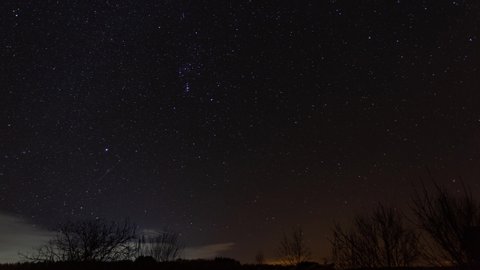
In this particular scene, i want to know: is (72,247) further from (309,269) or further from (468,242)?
(468,242)

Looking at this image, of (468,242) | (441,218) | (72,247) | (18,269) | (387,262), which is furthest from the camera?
(72,247)

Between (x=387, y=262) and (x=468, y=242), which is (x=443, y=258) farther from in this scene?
(x=387, y=262)

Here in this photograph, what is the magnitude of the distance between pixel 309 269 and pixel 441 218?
629 inches

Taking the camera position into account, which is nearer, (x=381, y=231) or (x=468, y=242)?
(x=468, y=242)

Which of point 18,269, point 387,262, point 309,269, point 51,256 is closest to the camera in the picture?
point 309,269

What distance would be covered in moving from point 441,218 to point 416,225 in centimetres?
49

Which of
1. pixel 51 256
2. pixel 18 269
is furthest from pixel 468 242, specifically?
pixel 51 256

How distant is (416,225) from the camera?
7344mm

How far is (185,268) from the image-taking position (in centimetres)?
2550

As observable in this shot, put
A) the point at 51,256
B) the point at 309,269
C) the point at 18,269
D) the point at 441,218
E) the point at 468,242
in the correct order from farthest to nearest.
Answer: the point at 51,256
the point at 18,269
the point at 309,269
the point at 441,218
the point at 468,242

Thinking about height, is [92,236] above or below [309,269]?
above

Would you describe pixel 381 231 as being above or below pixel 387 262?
above

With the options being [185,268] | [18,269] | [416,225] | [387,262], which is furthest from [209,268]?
[416,225]

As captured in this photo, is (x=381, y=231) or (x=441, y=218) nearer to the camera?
(x=441, y=218)
